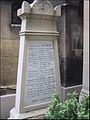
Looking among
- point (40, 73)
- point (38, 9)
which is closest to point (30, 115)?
point (40, 73)

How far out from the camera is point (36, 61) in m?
5.06

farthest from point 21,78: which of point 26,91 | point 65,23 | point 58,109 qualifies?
point 65,23

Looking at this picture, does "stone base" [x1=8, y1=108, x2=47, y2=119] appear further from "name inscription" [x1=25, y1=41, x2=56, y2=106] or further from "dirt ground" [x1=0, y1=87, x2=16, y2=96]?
"dirt ground" [x1=0, y1=87, x2=16, y2=96]

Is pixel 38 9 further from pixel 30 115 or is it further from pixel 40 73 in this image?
pixel 30 115

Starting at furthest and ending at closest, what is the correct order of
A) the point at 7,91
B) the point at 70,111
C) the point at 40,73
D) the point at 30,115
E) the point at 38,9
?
the point at 7,91, the point at 40,73, the point at 38,9, the point at 30,115, the point at 70,111

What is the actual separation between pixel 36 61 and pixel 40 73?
30cm

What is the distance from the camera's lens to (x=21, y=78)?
4867 millimetres

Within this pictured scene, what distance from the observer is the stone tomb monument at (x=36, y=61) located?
488 cm

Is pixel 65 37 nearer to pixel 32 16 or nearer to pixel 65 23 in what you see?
pixel 65 23

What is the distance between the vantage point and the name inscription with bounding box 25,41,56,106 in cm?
498

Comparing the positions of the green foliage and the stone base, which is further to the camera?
the stone base

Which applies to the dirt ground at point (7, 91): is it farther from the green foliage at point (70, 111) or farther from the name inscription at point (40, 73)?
the green foliage at point (70, 111)

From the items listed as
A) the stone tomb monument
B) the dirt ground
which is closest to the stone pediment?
the stone tomb monument

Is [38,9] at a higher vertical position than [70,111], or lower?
higher
